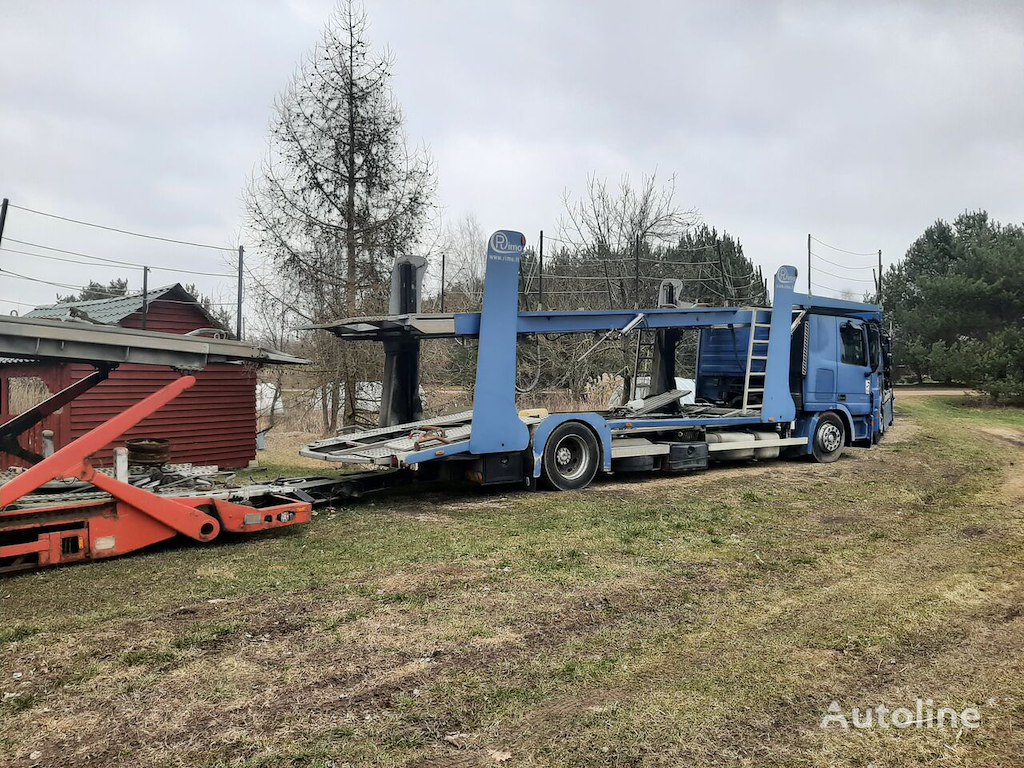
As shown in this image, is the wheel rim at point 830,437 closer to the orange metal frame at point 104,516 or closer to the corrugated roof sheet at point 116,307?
the orange metal frame at point 104,516

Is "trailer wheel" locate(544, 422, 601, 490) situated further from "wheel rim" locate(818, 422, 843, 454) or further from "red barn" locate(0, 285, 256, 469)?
"red barn" locate(0, 285, 256, 469)

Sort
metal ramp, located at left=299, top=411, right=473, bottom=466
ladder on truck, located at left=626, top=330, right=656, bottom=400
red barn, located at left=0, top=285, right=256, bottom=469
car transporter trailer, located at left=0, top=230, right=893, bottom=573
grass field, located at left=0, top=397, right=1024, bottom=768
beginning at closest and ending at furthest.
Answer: grass field, located at left=0, top=397, right=1024, bottom=768
car transporter trailer, located at left=0, top=230, right=893, bottom=573
metal ramp, located at left=299, top=411, right=473, bottom=466
ladder on truck, located at left=626, top=330, right=656, bottom=400
red barn, located at left=0, top=285, right=256, bottom=469

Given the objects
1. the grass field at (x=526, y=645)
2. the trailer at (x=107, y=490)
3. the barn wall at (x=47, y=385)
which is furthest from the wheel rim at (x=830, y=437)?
the barn wall at (x=47, y=385)

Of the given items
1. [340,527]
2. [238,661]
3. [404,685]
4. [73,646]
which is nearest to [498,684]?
[404,685]


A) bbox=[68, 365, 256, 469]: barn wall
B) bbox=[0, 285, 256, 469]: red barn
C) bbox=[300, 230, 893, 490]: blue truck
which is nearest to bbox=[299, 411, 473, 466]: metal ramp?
bbox=[300, 230, 893, 490]: blue truck

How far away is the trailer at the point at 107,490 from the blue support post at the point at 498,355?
8.55 ft

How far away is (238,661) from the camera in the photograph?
414 centimetres

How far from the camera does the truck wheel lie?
13047 mm

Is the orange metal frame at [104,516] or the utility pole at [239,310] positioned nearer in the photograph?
the orange metal frame at [104,516]

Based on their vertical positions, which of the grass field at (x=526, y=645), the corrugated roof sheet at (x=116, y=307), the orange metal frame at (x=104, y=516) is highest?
the corrugated roof sheet at (x=116, y=307)

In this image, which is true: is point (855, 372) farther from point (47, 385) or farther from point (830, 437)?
point (47, 385)

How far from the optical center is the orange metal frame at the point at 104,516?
19.0 ft

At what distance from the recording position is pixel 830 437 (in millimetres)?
13195

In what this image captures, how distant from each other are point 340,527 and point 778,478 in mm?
6866
